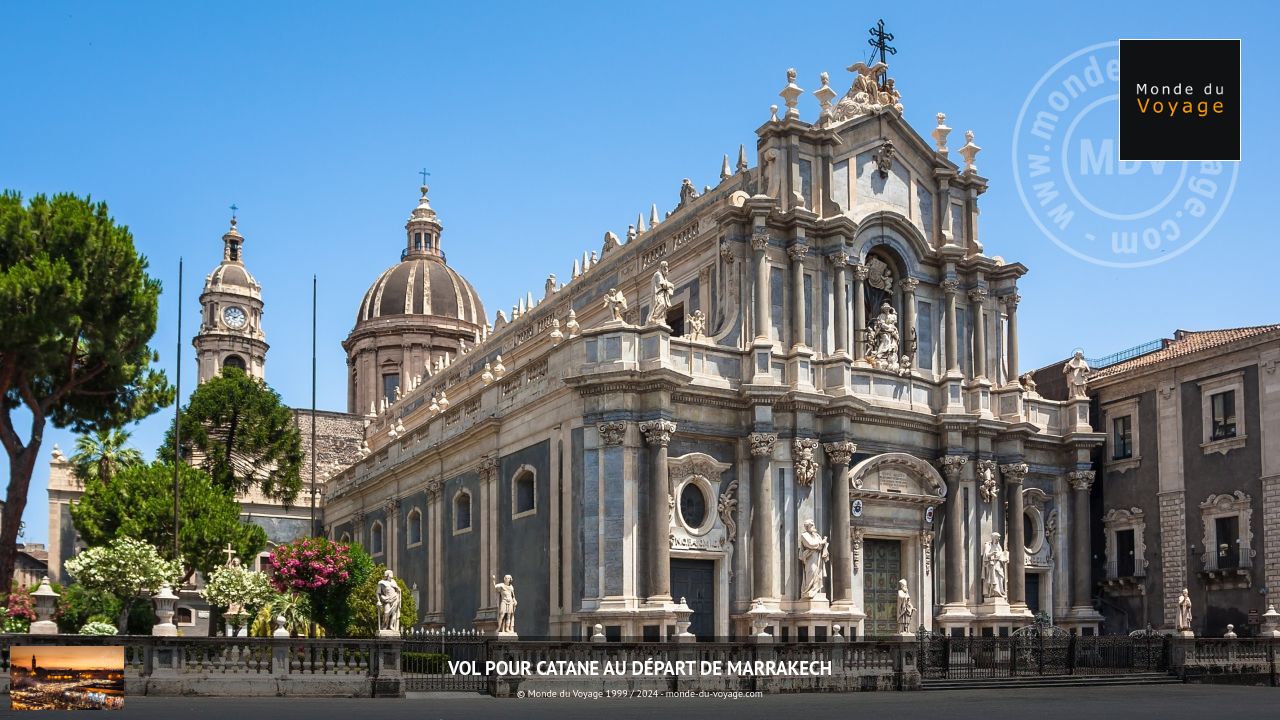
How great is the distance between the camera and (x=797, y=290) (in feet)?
131

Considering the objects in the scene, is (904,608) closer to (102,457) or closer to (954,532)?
(954,532)

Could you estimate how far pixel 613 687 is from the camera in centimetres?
2817

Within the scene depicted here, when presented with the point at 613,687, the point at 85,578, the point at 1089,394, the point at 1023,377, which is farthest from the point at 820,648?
the point at 85,578

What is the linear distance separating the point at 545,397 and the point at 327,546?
10.4 metres

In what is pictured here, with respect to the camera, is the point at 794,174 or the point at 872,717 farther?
the point at 794,174

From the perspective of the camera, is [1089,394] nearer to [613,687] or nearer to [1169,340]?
[1169,340]

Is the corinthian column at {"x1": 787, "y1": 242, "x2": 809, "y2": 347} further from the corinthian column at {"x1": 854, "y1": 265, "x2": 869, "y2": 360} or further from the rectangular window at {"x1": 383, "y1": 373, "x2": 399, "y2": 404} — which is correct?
the rectangular window at {"x1": 383, "y1": 373, "x2": 399, "y2": 404}

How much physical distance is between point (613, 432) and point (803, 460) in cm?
612

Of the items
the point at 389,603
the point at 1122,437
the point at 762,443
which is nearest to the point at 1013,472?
the point at 1122,437

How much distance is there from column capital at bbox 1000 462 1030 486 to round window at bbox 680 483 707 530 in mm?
11811

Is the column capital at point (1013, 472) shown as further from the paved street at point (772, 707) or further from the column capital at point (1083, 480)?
the paved street at point (772, 707)

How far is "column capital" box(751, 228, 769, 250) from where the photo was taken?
39281 millimetres

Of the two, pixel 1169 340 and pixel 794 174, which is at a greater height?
pixel 794 174

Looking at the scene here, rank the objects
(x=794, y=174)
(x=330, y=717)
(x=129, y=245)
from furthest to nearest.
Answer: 1. (x=794, y=174)
2. (x=129, y=245)
3. (x=330, y=717)
